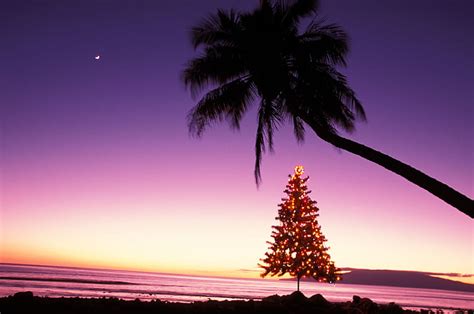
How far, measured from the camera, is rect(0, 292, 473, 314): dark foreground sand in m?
11.6

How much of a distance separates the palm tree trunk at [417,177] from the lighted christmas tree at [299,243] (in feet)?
59.3

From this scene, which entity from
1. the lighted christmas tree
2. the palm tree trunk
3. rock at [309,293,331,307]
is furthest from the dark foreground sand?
the lighted christmas tree

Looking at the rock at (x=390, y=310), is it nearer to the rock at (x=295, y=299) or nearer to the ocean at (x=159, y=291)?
the rock at (x=295, y=299)

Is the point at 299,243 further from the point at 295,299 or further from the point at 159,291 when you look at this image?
the point at 159,291

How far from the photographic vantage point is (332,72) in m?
13.8

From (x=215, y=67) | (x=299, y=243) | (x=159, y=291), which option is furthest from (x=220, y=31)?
(x=159, y=291)

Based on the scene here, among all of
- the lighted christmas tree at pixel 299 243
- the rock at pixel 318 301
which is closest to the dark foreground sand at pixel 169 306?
the rock at pixel 318 301

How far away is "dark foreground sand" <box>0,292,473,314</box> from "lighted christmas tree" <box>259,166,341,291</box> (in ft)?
42.5

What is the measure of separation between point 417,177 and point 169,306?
280 inches

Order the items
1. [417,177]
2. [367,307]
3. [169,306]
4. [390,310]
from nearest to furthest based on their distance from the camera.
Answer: [417,177], [169,306], [390,310], [367,307]

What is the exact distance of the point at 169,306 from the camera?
41.2 ft

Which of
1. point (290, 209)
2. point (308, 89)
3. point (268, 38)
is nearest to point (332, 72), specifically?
point (308, 89)

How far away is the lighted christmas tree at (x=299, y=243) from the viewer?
89.9 ft

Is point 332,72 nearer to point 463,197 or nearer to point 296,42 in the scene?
point 296,42
